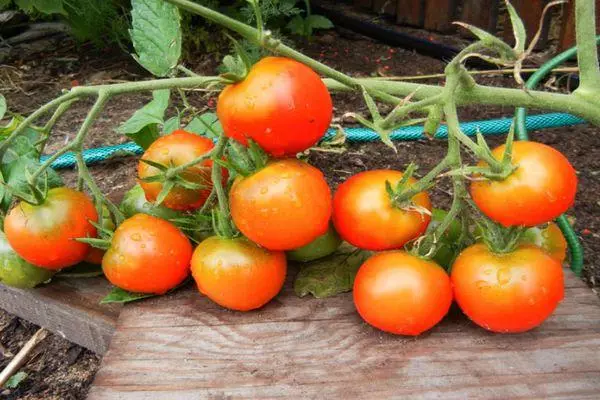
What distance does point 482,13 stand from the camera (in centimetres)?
320

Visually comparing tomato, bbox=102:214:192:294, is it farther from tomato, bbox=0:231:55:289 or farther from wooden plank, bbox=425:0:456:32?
wooden plank, bbox=425:0:456:32

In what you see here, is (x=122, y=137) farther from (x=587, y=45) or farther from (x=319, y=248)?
(x=587, y=45)

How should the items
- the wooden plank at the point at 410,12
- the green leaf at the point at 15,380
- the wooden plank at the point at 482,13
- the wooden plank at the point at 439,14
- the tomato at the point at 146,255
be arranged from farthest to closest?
the wooden plank at the point at 410,12 < the wooden plank at the point at 439,14 < the wooden plank at the point at 482,13 < the green leaf at the point at 15,380 < the tomato at the point at 146,255

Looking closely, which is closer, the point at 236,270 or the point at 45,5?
the point at 236,270

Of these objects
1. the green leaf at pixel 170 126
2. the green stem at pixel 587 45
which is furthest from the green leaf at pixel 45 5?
the green stem at pixel 587 45

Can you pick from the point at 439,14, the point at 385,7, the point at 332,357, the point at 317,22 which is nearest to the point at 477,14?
the point at 439,14

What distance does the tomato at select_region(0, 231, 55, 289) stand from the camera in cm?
127

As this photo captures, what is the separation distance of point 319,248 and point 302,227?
224 mm

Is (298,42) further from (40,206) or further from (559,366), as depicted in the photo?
(559,366)

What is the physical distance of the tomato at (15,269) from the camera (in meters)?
1.27

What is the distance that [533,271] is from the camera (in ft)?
3.14

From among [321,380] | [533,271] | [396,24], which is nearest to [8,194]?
[321,380]

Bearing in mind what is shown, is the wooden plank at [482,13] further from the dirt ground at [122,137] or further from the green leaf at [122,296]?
the green leaf at [122,296]

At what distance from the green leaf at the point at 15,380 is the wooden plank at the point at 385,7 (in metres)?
2.76
